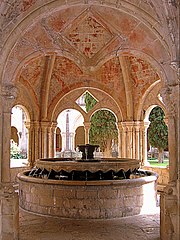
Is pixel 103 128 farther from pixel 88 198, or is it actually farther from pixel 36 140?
pixel 88 198

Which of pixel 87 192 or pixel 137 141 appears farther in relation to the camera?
pixel 137 141

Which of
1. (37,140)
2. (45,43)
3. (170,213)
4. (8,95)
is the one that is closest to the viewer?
(170,213)

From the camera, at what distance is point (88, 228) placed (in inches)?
227

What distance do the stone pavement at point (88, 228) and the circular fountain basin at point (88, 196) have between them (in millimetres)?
155

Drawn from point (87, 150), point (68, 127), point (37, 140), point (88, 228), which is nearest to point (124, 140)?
point (37, 140)

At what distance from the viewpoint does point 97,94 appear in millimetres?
12938

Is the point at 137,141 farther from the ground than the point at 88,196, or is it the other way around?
the point at 137,141

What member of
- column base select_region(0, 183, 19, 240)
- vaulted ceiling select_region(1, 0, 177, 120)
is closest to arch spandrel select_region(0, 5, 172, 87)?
Result: vaulted ceiling select_region(1, 0, 177, 120)

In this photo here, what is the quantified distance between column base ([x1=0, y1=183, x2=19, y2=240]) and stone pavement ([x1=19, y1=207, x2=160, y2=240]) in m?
0.38

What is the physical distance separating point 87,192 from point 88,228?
0.73 meters

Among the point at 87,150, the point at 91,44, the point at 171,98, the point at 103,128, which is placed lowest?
the point at 87,150

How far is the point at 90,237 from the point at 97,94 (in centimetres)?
822

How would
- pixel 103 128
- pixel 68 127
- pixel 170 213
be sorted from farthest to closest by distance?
pixel 68 127 → pixel 103 128 → pixel 170 213

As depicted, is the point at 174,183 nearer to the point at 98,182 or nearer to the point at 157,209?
the point at 98,182
